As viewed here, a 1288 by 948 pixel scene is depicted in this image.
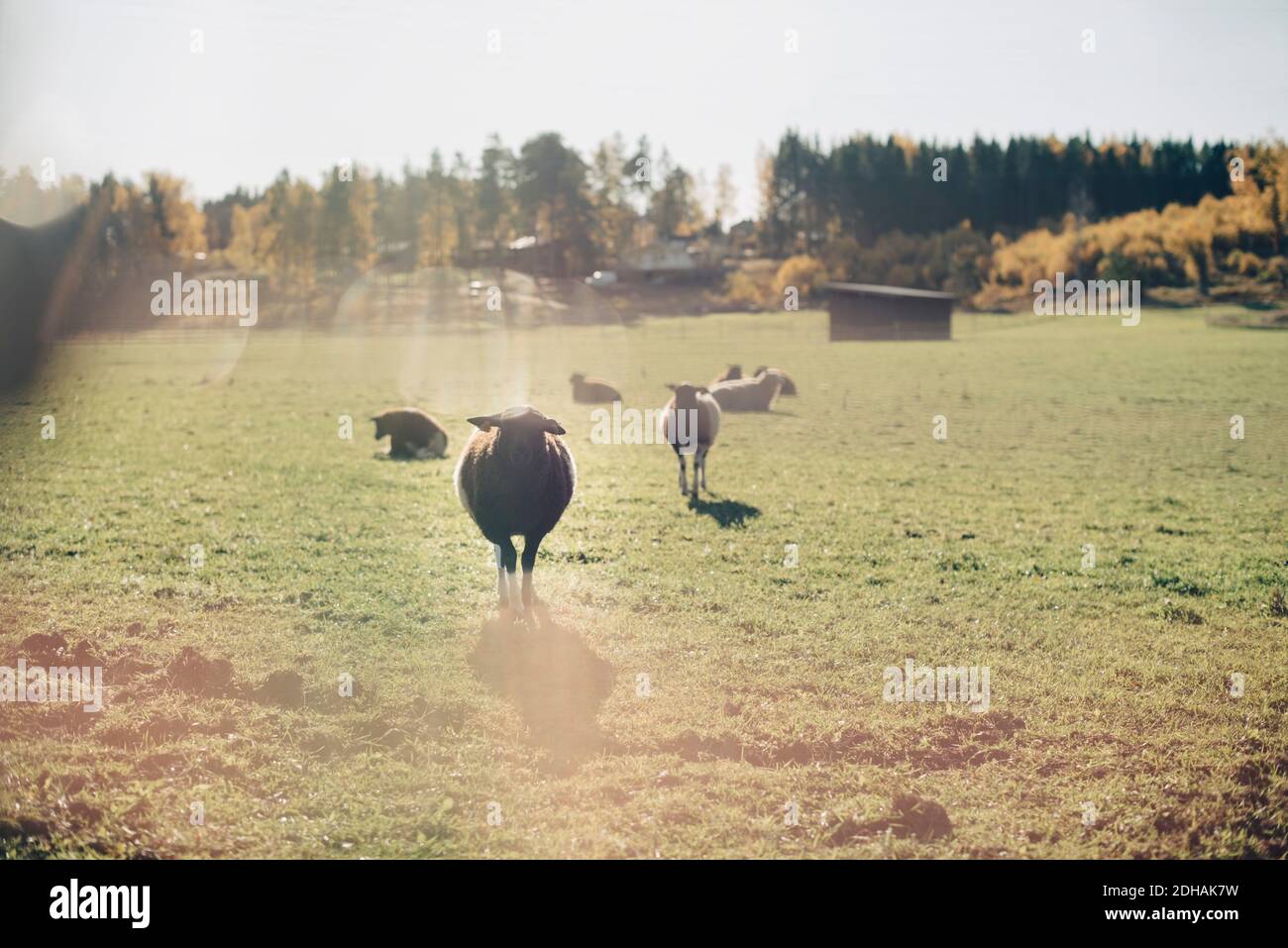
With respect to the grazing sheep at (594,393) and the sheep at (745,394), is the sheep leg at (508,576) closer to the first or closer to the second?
the sheep at (745,394)

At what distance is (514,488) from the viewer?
8312 millimetres

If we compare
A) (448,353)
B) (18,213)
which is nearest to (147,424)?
(448,353)

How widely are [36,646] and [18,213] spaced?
47985mm

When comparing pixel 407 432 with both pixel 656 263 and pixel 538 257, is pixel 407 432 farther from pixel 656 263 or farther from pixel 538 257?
pixel 656 263

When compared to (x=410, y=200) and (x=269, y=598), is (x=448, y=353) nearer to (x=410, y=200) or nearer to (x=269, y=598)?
(x=269, y=598)

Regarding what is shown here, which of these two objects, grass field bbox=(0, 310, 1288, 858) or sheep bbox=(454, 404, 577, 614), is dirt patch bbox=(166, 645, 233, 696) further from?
sheep bbox=(454, 404, 577, 614)

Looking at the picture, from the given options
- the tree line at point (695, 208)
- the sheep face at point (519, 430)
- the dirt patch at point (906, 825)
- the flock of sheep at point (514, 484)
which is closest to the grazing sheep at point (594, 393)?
the flock of sheep at point (514, 484)

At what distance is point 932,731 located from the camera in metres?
6.24

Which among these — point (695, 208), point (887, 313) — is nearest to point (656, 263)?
point (695, 208)

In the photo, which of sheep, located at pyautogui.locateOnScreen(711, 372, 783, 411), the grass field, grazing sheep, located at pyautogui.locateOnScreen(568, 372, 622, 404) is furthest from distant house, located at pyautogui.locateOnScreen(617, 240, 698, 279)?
the grass field

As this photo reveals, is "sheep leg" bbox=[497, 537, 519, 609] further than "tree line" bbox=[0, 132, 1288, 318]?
No

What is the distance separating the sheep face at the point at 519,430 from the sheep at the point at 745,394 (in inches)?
680

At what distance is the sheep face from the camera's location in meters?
8.04

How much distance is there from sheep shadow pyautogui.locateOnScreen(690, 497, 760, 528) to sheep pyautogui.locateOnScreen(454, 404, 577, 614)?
405 cm
